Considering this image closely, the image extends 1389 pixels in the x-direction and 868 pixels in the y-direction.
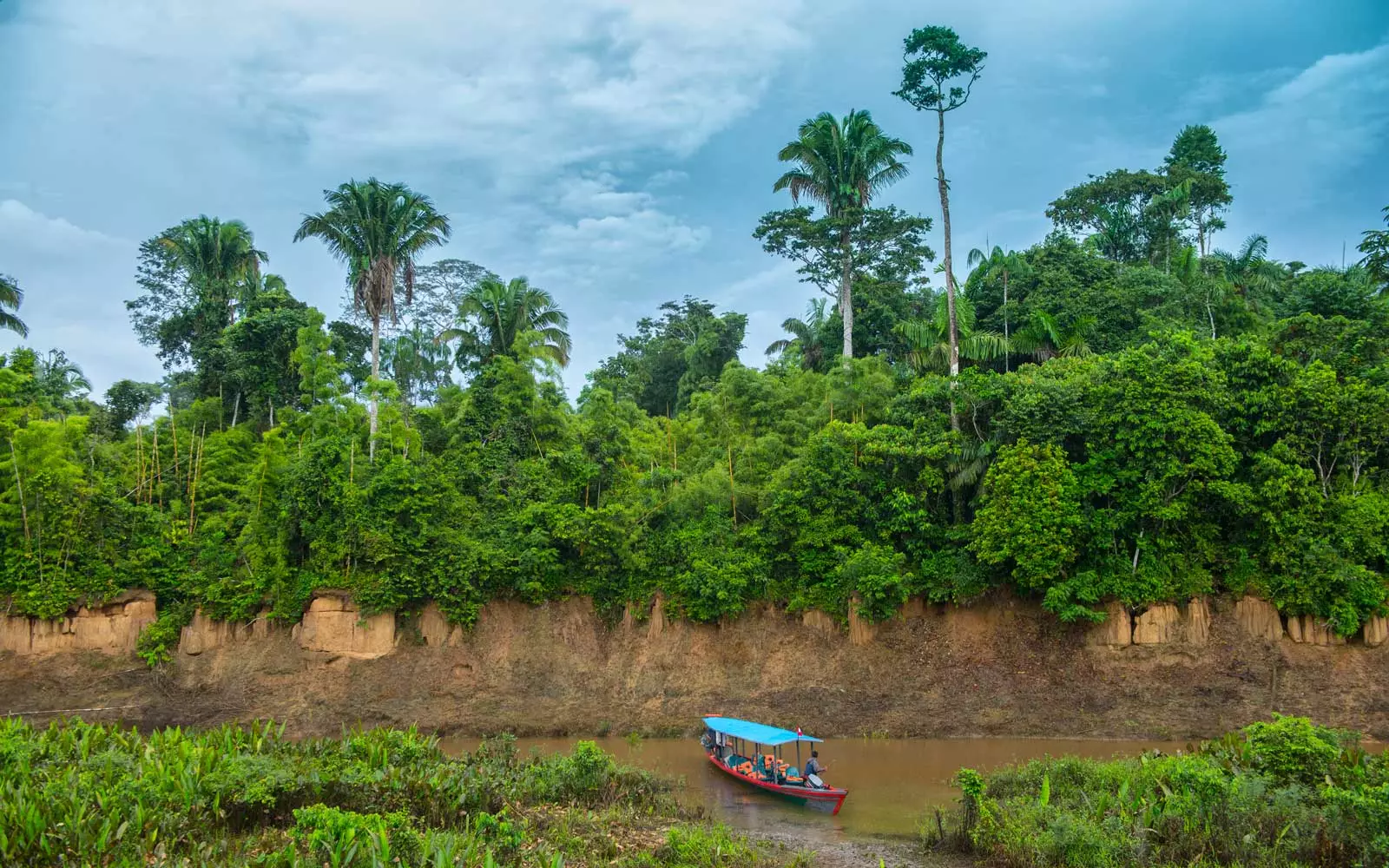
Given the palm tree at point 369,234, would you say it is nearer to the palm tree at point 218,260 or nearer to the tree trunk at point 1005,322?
the palm tree at point 218,260

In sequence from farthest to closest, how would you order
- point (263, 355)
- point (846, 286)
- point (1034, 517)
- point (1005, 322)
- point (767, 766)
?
point (846, 286) → point (263, 355) → point (1005, 322) → point (1034, 517) → point (767, 766)

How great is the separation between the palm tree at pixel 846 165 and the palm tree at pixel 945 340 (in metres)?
4.66

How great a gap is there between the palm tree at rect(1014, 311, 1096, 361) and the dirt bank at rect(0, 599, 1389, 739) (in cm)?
887

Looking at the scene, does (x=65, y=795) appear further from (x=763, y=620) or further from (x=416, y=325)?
(x=416, y=325)

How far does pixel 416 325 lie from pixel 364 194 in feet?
43.6

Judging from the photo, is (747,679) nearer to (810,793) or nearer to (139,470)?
(810,793)

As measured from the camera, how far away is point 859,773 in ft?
64.4

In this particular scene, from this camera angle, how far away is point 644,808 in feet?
50.8

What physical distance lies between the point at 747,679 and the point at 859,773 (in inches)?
221

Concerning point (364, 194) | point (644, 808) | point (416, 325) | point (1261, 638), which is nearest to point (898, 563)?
point (1261, 638)

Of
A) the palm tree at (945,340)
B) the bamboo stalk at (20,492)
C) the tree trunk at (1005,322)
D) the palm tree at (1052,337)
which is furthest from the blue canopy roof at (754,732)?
the bamboo stalk at (20,492)

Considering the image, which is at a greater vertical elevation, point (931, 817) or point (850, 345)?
point (850, 345)

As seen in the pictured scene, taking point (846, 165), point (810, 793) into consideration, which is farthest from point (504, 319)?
point (810, 793)

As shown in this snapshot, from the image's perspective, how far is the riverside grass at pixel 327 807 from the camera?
10.4m
